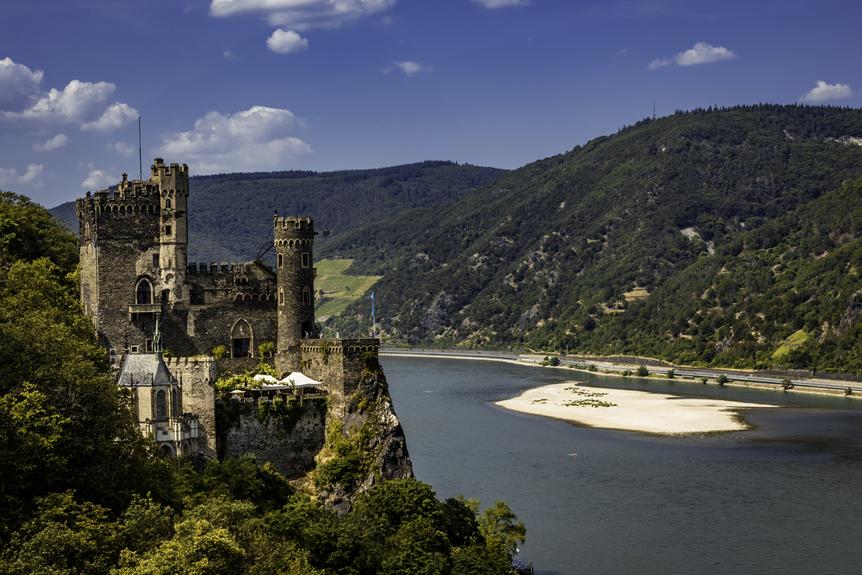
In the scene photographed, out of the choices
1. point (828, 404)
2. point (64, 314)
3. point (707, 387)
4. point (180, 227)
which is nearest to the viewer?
point (64, 314)

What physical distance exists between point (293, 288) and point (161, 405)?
12.4 m

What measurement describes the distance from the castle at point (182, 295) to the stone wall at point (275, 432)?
1.73m

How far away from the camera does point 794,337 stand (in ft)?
505

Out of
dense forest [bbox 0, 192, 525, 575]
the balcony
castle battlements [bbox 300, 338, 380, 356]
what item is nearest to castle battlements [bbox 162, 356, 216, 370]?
dense forest [bbox 0, 192, 525, 575]

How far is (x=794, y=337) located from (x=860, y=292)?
1006 centimetres

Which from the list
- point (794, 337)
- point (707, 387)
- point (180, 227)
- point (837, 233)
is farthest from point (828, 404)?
point (180, 227)

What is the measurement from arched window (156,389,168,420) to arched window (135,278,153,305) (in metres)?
9.14

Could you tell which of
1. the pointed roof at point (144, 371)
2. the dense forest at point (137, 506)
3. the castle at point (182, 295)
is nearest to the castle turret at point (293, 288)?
the castle at point (182, 295)

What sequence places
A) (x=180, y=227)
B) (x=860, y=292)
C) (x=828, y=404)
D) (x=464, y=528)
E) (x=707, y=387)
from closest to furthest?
(x=464, y=528), (x=180, y=227), (x=828, y=404), (x=707, y=387), (x=860, y=292)

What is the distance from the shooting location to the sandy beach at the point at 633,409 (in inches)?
4048

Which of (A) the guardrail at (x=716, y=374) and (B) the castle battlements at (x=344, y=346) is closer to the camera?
(B) the castle battlements at (x=344, y=346)

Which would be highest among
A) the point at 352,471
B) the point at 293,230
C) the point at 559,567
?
the point at 293,230

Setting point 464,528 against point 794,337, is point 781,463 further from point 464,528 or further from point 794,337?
point 794,337

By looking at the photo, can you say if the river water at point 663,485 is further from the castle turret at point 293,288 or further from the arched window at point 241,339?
the arched window at point 241,339
